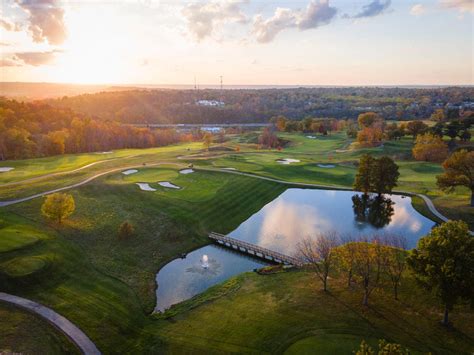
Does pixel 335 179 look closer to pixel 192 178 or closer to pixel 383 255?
pixel 192 178

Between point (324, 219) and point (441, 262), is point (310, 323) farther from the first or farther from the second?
point (324, 219)

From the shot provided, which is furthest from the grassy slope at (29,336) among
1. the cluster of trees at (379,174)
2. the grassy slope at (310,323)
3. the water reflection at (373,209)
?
the cluster of trees at (379,174)

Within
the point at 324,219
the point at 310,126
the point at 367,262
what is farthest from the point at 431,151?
the point at 367,262

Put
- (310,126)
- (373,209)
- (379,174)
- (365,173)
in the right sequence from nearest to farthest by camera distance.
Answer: (373,209)
(379,174)
(365,173)
(310,126)

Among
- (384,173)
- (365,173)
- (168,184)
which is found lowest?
(168,184)

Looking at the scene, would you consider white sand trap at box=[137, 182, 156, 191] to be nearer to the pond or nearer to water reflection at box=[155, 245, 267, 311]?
the pond

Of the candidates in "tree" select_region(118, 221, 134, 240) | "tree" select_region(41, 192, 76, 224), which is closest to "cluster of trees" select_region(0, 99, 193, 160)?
"tree" select_region(41, 192, 76, 224)

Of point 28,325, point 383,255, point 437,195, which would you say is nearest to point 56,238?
point 28,325
